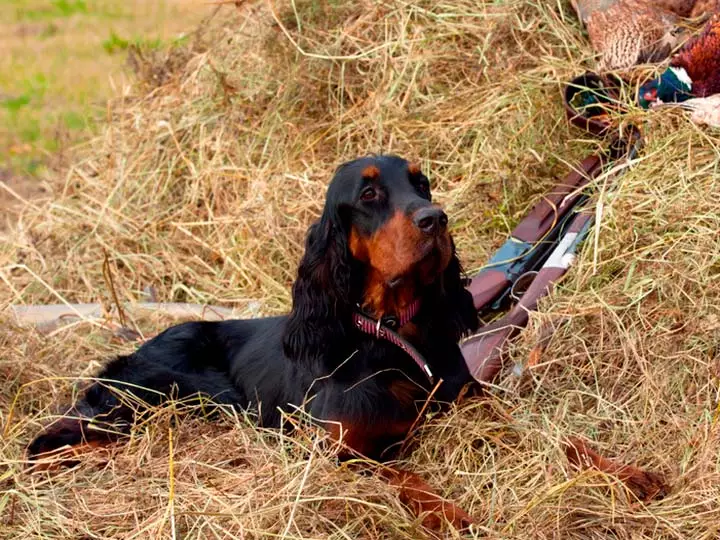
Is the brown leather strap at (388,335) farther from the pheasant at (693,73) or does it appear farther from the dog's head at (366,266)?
the pheasant at (693,73)

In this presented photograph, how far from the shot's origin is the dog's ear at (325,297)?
392 cm

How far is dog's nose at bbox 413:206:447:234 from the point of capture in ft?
11.9

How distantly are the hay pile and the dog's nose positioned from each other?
74 centimetres

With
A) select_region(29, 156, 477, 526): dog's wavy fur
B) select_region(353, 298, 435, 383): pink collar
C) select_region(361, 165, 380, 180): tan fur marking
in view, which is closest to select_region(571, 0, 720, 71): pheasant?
select_region(29, 156, 477, 526): dog's wavy fur

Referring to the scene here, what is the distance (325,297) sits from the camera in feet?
12.9

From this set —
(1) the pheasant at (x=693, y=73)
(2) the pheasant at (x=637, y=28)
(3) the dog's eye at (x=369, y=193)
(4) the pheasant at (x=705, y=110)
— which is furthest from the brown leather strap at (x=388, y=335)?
(2) the pheasant at (x=637, y=28)

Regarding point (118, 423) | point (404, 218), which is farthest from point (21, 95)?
point (404, 218)

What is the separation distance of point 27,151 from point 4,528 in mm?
6235

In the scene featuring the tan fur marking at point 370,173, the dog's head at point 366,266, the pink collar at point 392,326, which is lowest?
the pink collar at point 392,326

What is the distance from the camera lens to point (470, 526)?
3.32 metres

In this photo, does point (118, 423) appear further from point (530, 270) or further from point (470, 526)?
point (530, 270)

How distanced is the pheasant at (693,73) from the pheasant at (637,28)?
371 mm

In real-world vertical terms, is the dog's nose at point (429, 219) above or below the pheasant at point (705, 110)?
above

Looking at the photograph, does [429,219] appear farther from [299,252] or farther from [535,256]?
[299,252]
